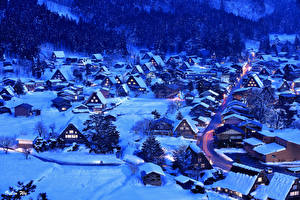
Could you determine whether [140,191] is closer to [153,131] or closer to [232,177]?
[232,177]

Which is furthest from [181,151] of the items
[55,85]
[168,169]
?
[55,85]

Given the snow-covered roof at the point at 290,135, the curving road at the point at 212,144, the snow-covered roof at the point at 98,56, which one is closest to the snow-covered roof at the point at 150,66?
the snow-covered roof at the point at 98,56

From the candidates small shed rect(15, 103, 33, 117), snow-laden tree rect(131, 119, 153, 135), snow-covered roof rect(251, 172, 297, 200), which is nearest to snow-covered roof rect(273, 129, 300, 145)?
snow-covered roof rect(251, 172, 297, 200)

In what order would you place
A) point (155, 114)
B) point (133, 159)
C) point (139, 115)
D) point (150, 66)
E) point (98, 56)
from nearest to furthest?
point (133, 159) < point (155, 114) < point (139, 115) < point (150, 66) < point (98, 56)

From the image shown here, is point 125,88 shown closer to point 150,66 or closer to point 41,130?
point 150,66

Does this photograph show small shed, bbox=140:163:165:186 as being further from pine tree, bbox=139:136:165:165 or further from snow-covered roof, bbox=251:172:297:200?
snow-covered roof, bbox=251:172:297:200

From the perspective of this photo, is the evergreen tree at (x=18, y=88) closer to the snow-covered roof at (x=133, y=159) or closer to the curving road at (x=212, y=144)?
the snow-covered roof at (x=133, y=159)

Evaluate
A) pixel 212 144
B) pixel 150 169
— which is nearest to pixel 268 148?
pixel 212 144

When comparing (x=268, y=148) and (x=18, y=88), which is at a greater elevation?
(x=18, y=88)
